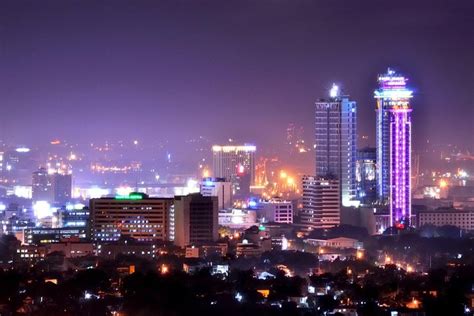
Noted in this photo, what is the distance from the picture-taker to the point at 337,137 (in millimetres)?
37281

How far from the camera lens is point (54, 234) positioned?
32906 millimetres

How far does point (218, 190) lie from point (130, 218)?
7846 mm

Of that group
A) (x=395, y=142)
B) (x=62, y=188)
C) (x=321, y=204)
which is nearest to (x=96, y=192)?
(x=62, y=188)

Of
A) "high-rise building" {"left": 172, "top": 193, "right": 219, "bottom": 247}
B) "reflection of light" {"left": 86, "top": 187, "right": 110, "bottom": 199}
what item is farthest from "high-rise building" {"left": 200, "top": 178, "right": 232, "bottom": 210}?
"high-rise building" {"left": 172, "top": 193, "right": 219, "bottom": 247}

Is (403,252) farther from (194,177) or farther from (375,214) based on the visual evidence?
(194,177)

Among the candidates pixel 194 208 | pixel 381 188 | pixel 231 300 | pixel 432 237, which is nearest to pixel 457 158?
pixel 381 188

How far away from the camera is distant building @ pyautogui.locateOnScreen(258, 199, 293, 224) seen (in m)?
37.4

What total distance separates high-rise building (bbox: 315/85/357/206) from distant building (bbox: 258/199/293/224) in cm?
106

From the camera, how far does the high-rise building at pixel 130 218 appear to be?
103 feet

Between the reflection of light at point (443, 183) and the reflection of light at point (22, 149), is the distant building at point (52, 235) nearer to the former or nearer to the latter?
the reflection of light at point (22, 149)

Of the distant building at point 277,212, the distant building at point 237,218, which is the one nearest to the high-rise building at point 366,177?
the distant building at point 277,212

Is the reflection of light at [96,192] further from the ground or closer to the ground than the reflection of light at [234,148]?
closer to the ground

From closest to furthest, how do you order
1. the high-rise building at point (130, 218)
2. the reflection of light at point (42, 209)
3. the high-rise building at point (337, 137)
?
the high-rise building at point (130, 218) → the high-rise building at point (337, 137) → the reflection of light at point (42, 209)

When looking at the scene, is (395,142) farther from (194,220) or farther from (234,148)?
(234,148)
